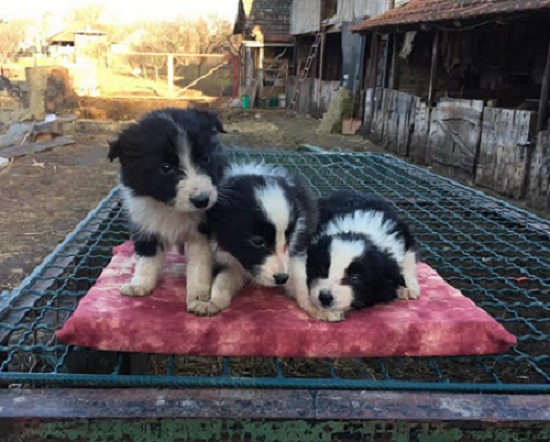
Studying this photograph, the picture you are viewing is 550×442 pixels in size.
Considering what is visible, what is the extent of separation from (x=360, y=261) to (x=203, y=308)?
2.74ft

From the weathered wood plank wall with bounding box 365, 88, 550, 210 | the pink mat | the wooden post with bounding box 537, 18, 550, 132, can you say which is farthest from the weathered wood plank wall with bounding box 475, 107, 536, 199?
the pink mat

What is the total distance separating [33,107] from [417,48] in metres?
12.5

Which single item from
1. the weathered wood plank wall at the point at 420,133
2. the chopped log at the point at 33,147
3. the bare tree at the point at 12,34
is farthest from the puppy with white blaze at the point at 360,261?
the bare tree at the point at 12,34

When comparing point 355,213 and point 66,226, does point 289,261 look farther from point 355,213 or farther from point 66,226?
point 66,226

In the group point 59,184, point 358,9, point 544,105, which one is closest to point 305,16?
point 358,9

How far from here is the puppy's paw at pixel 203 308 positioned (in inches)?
105

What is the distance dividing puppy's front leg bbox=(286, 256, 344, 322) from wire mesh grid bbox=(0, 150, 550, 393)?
206mm

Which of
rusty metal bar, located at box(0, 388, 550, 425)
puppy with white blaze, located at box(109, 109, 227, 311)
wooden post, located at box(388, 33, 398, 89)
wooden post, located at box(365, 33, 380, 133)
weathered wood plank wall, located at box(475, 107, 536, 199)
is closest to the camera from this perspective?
rusty metal bar, located at box(0, 388, 550, 425)

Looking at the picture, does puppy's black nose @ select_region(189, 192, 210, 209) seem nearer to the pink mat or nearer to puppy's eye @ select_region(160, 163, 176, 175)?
puppy's eye @ select_region(160, 163, 176, 175)

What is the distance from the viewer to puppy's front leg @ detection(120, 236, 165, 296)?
2.87 meters

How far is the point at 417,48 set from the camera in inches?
571

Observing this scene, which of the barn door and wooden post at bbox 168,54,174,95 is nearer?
the barn door

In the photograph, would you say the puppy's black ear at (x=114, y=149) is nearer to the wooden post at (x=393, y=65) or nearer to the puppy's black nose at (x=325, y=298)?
the puppy's black nose at (x=325, y=298)

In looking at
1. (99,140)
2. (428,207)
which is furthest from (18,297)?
(99,140)
